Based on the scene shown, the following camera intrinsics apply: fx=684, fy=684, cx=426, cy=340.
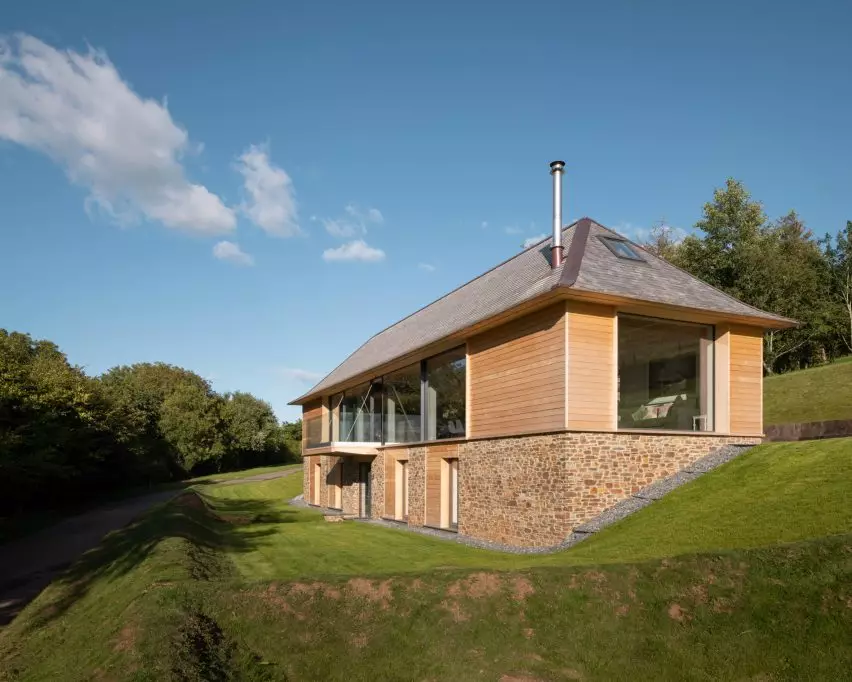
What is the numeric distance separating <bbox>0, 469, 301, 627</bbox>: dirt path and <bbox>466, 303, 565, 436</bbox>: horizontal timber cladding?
10.2m

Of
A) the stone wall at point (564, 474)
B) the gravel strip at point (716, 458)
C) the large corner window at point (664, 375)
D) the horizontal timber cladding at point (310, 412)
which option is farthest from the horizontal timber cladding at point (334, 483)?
the gravel strip at point (716, 458)

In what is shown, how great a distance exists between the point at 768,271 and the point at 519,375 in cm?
2742

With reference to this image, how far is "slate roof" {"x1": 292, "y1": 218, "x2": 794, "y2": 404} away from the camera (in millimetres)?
14703

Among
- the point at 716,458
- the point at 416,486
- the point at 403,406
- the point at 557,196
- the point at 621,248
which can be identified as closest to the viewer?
the point at 716,458

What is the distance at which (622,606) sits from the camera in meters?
7.80

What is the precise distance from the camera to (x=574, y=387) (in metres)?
13.9

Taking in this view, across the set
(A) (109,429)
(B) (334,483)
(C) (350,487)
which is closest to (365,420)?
(C) (350,487)

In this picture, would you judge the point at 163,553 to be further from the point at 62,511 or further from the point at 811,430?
the point at 62,511

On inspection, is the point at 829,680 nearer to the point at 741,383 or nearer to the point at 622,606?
the point at 622,606

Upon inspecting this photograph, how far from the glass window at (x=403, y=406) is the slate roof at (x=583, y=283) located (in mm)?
1075

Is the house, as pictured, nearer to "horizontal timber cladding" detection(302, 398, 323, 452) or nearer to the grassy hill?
the grassy hill

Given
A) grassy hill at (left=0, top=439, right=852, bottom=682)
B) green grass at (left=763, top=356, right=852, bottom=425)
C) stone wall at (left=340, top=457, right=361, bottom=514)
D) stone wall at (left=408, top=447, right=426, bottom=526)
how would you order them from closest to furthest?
grassy hill at (left=0, top=439, right=852, bottom=682) < stone wall at (left=408, top=447, right=426, bottom=526) < green grass at (left=763, top=356, right=852, bottom=425) < stone wall at (left=340, top=457, right=361, bottom=514)

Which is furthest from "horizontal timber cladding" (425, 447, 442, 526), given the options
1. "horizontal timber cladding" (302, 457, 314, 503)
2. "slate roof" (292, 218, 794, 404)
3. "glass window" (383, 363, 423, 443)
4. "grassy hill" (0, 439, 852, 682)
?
"horizontal timber cladding" (302, 457, 314, 503)

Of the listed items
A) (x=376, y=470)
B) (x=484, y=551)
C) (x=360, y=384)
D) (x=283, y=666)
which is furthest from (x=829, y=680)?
(x=360, y=384)
